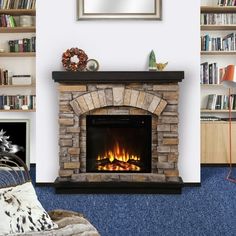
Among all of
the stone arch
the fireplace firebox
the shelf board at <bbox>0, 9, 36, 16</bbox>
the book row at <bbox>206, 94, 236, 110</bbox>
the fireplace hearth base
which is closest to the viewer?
the fireplace hearth base

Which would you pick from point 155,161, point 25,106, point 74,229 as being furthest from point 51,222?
point 25,106

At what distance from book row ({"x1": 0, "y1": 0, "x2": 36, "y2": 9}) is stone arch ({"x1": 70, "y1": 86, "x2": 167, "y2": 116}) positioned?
7.69 ft

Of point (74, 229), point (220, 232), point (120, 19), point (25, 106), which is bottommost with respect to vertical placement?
point (220, 232)

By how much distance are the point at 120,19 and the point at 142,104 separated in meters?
0.99

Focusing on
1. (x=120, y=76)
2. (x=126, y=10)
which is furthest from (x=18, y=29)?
(x=120, y=76)

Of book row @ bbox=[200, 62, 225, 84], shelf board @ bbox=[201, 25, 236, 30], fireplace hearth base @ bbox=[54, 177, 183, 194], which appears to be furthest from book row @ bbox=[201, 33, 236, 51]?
fireplace hearth base @ bbox=[54, 177, 183, 194]

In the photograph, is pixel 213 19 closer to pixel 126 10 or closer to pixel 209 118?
pixel 209 118

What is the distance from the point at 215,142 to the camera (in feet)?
24.5

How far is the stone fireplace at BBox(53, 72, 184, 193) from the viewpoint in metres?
5.58

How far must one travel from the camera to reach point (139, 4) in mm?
5801

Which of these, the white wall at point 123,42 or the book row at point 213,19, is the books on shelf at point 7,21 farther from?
the book row at point 213,19

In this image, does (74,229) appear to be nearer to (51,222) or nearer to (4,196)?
(51,222)

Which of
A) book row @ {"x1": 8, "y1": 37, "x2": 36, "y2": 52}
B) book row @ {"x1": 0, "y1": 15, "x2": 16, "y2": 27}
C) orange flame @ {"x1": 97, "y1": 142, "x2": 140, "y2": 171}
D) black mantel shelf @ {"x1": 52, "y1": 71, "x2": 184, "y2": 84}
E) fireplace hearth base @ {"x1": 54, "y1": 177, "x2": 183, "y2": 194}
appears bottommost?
fireplace hearth base @ {"x1": 54, "y1": 177, "x2": 183, "y2": 194}

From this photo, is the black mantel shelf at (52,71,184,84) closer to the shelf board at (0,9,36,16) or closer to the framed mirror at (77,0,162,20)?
the framed mirror at (77,0,162,20)
